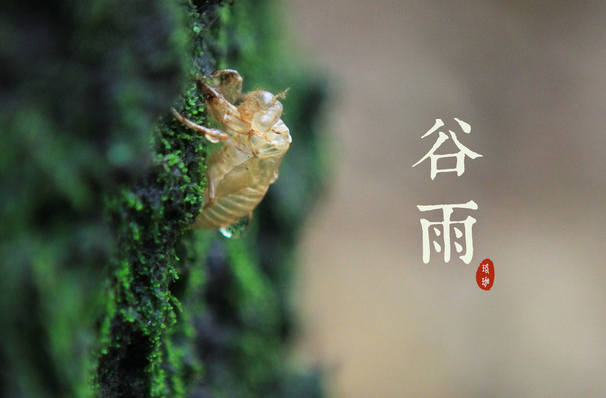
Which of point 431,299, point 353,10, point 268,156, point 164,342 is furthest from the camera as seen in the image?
point 353,10

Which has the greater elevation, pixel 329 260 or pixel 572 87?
pixel 572 87

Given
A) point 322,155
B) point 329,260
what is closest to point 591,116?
point 329,260

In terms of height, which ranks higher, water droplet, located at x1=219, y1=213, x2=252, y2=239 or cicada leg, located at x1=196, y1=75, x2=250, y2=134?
cicada leg, located at x1=196, y1=75, x2=250, y2=134

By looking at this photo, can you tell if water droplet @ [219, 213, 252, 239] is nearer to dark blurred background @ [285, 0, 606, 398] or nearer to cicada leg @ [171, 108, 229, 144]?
cicada leg @ [171, 108, 229, 144]

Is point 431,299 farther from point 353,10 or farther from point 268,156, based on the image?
point 268,156

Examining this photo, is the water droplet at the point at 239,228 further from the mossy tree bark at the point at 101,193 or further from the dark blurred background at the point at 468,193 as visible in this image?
the dark blurred background at the point at 468,193

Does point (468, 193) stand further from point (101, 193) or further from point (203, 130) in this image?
point (203, 130)

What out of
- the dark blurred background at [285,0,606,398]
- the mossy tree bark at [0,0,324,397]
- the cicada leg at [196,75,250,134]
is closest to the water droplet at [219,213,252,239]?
the mossy tree bark at [0,0,324,397]
